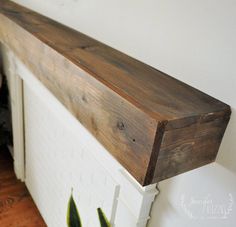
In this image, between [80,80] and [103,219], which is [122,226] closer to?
[103,219]

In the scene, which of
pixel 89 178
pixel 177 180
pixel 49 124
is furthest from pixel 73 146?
pixel 177 180

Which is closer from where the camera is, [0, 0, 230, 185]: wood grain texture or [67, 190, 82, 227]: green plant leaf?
[0, 0, 230, 185]: wood grain texture

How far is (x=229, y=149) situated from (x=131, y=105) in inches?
8.8

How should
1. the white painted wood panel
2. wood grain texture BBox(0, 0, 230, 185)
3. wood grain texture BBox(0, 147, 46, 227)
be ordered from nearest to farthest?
wood grain texture BBox(0, 0, 230, 185), the white painted wood panel, wood grain texture BBox(0, 147, 46, 227)

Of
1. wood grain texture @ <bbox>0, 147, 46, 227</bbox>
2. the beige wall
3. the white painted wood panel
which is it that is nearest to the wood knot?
the beige wall

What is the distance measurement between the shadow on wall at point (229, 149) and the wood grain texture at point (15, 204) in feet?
5.39

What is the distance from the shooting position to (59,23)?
0.96 metres

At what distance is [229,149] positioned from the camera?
0.48m

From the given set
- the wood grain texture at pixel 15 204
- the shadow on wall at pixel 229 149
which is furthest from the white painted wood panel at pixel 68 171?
the shadow on wall at pixel 229 149

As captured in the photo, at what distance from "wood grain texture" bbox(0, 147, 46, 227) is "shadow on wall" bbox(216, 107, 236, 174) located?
5.39ft

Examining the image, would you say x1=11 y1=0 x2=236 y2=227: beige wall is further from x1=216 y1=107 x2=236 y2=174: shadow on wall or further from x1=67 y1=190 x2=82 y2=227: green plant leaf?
x1=67 y1=190 x2=82 y2=227: green plant leaf

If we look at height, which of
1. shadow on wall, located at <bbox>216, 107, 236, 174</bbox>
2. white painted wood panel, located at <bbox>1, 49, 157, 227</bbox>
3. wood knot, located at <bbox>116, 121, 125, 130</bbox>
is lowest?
white painted wood panel, located at <bbox>1, 49, 157, 227</bbox>

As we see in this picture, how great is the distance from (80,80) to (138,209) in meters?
0.44

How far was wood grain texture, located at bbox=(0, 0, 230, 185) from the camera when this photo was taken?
0.39 m
